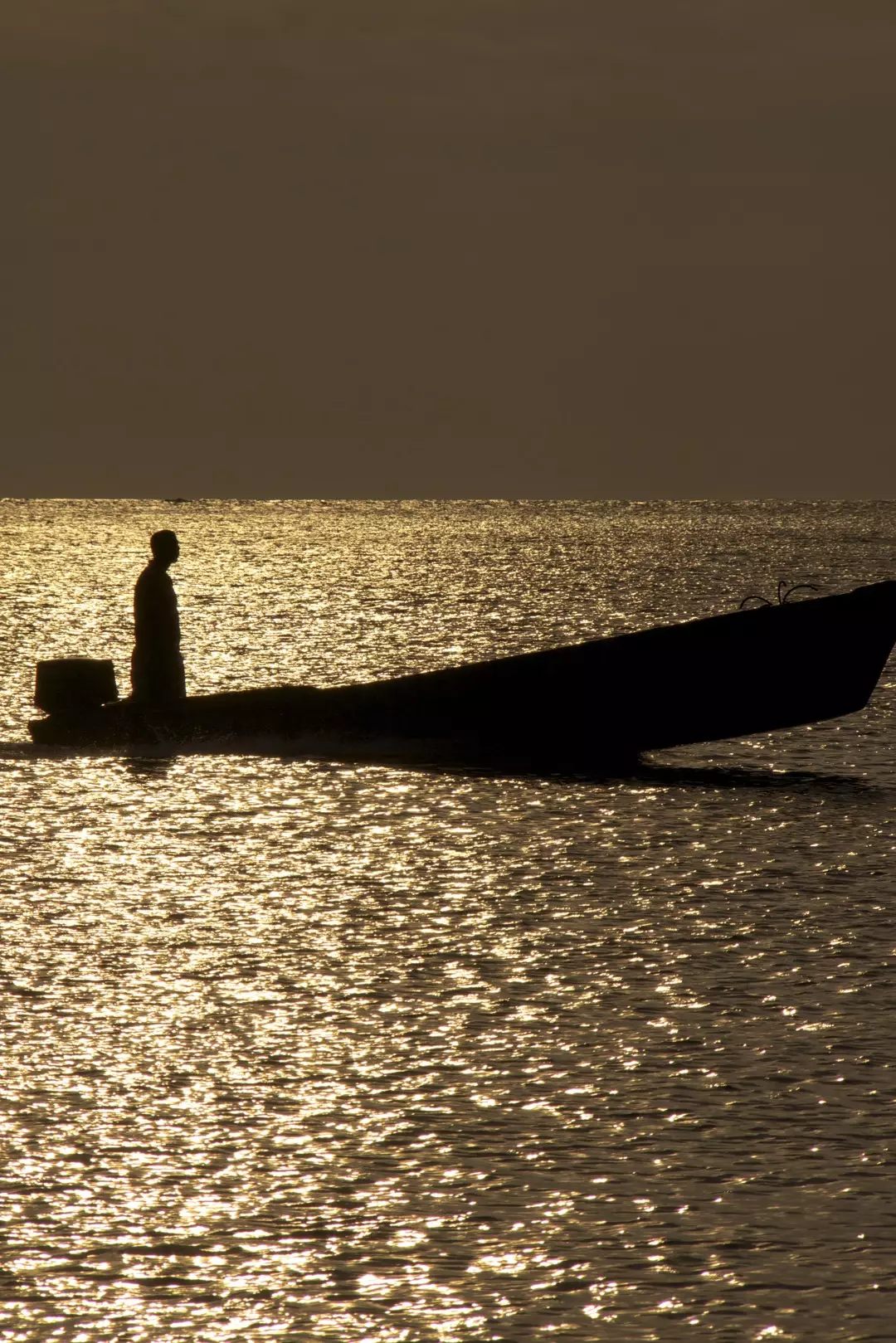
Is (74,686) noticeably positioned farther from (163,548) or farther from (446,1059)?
(446,1059)

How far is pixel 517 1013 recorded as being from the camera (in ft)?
37.7

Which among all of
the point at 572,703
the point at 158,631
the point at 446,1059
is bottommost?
the point at 446,1059

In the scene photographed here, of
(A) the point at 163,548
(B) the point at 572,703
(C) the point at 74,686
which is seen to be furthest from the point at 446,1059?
(C) the point at 74,686

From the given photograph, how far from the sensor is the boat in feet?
72.3

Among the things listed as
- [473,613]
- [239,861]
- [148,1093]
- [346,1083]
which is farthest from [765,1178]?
[473,613]

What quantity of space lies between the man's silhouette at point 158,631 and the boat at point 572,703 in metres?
0.33

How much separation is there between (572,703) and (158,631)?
462 centimetres

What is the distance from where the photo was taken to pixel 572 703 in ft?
76.3

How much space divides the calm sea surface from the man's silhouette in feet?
3.44

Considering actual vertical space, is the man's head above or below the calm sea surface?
above

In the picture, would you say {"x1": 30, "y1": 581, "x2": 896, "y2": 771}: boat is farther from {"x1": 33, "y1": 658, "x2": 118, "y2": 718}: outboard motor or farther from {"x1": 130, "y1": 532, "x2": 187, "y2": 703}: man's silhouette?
{"x1": 130, "y1": 532, "x2": 187, "y2": 703}: man's silhouette

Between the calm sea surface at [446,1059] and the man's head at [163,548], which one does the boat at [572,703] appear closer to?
the calm sea surface at [446,1059]

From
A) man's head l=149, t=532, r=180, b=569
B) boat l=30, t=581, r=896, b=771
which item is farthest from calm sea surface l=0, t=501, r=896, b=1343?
man's head l=149, t=532, r=180, b=569

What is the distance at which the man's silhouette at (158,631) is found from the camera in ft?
73.0
